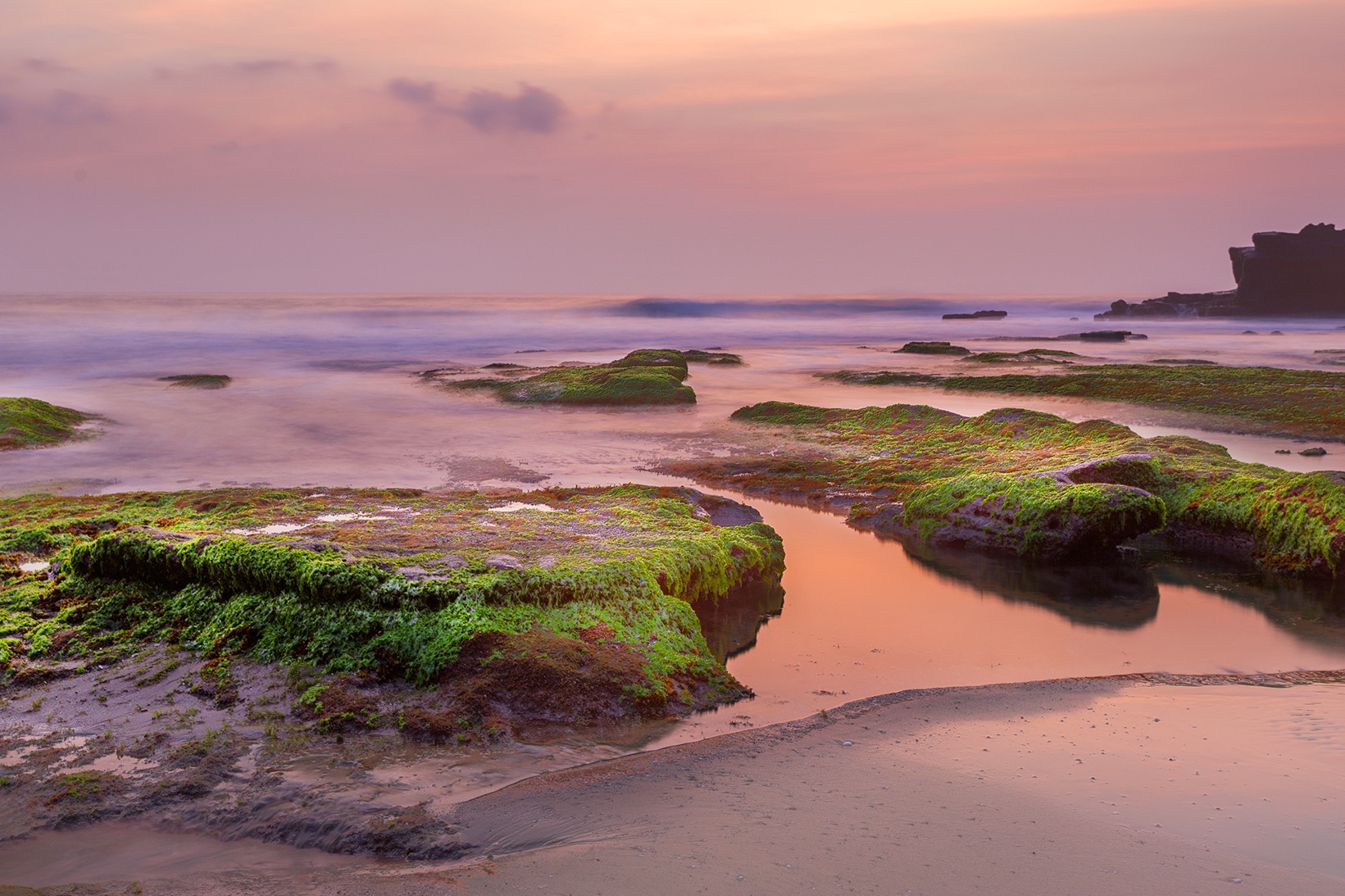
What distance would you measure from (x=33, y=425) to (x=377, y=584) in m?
14.5

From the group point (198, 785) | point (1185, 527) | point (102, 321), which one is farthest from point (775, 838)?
point (102, 321)

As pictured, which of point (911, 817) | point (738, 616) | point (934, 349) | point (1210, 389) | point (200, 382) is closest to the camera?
point (911, 817)

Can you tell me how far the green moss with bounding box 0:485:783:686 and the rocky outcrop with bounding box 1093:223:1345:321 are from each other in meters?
92.7

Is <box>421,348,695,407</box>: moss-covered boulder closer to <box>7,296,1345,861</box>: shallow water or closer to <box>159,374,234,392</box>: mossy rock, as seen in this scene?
<box>7,296,1345,861</box>: shallow water

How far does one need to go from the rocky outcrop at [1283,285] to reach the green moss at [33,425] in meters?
90.1

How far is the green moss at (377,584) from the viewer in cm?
639

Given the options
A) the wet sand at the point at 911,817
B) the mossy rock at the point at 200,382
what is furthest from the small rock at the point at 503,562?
the mossy rock at the point at 200,382

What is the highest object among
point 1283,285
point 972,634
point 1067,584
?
point 1283,285

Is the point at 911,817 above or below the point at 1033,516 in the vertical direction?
below

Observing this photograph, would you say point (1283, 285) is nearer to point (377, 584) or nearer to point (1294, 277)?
point (1294, 277)

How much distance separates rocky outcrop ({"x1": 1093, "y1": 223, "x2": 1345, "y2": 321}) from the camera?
87125 mm

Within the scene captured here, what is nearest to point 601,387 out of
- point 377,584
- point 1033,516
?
point 1033,516

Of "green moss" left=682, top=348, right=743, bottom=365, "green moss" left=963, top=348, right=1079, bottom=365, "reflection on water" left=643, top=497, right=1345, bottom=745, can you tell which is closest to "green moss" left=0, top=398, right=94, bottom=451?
"reflection on water" left=643, top=497, right=1345, bottom=745

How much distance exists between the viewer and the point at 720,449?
1691 centimetres
